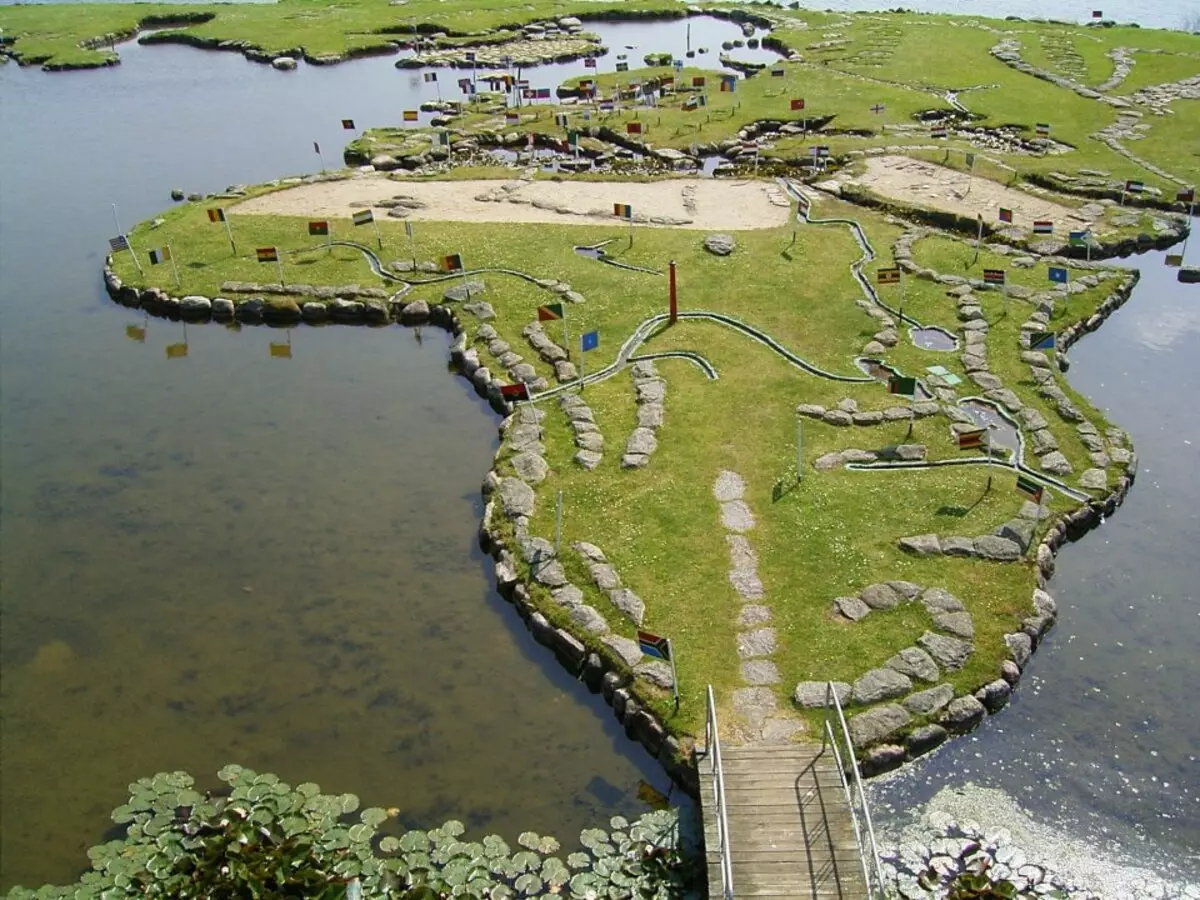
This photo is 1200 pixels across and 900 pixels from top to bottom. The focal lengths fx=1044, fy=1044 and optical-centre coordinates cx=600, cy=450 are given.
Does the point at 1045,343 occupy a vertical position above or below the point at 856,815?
above

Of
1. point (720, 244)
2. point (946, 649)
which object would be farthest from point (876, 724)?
point (720, 244)

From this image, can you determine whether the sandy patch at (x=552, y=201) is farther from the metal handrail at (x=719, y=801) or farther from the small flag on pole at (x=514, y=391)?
the metal handrail at (x=719, y=801)

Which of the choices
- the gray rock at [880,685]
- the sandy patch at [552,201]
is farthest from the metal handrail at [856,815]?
the sandy patch at [552,201]

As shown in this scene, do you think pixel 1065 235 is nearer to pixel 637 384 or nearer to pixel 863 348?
pixel 863 348

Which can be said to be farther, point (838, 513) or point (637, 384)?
point (637, 384)

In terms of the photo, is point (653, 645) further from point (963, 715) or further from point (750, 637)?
point (963, 715)

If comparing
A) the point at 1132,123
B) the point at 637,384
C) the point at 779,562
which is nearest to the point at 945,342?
the point at 637,384

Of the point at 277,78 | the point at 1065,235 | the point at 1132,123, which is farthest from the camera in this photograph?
the point at 277,78
